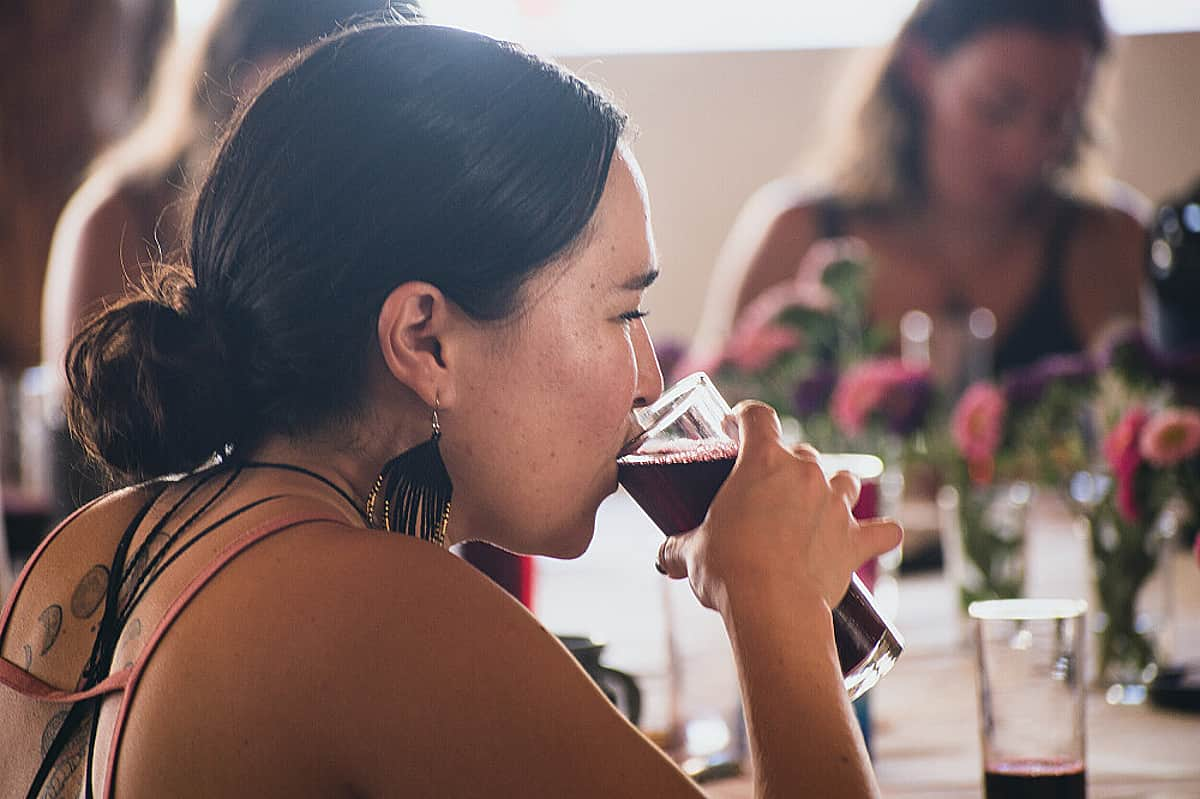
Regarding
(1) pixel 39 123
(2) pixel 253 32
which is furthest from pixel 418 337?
(1) pixel 39 123

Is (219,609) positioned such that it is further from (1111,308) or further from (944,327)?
(1111,308)

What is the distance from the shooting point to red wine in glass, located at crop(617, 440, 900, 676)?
1.23m

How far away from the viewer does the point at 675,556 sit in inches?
49.2

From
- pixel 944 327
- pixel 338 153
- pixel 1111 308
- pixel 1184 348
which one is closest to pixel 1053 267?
pixel 1111 308

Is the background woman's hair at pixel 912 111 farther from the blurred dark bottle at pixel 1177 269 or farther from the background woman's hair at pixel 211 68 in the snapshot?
the background woman's hair at pixel 211 68

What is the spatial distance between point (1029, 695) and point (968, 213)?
2.45 meters

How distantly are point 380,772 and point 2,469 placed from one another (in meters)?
2.68

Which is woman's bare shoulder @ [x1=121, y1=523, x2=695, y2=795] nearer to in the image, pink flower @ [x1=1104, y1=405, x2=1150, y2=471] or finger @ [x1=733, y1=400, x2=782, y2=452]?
finger @ [x1=733, y1=400, x2=782, y2=452]

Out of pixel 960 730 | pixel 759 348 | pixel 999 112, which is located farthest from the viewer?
pixel 999 112

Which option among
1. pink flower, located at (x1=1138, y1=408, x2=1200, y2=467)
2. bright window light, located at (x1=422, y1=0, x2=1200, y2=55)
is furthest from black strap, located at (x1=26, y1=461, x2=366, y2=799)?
bright window light, located at (x1=422, y1=0, x2=1200, y2=55)

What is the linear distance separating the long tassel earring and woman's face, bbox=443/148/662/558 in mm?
12

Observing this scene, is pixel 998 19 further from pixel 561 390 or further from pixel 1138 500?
pixel 561 390

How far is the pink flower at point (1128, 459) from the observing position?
1636mm

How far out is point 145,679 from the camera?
3.24 ft
